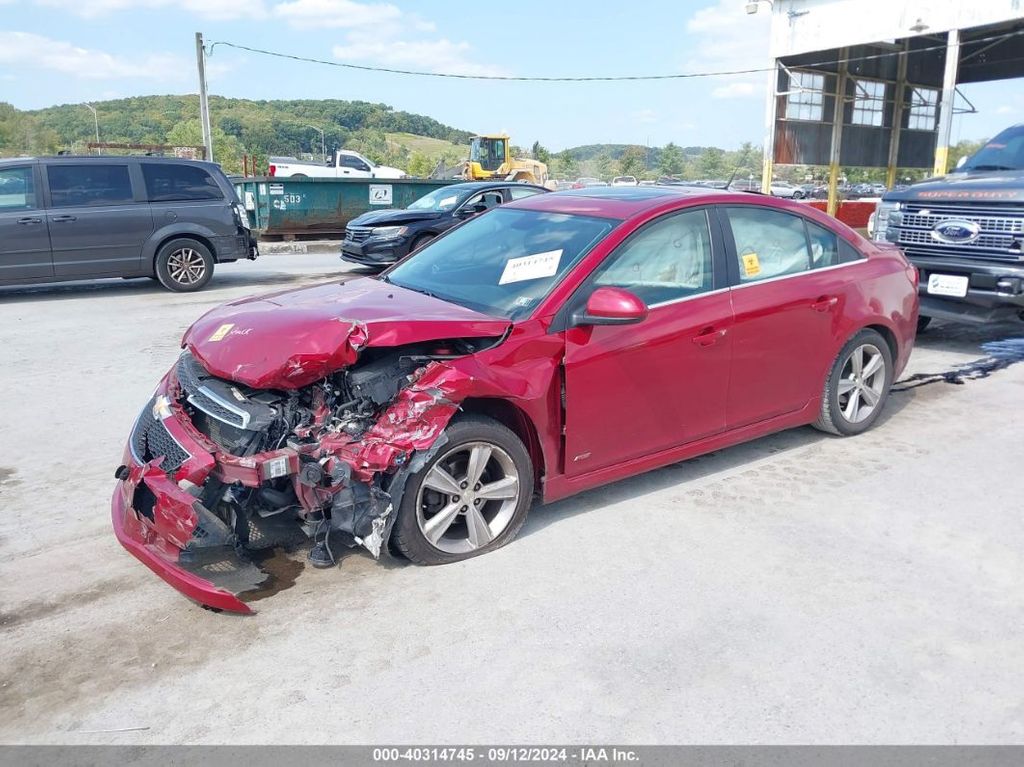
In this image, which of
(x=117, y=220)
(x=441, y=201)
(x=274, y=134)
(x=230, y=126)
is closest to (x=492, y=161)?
(x=441, y=201)

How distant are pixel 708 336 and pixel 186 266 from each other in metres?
9.52

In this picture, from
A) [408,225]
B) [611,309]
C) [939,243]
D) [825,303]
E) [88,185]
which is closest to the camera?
[611,309]

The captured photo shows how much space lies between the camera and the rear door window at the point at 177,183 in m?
11.4

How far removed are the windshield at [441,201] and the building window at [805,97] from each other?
1364 centimetres

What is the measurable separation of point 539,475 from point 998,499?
261cm

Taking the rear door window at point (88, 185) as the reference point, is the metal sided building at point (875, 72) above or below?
above

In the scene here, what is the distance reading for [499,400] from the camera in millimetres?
3865

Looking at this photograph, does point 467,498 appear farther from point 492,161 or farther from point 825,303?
point 492,161

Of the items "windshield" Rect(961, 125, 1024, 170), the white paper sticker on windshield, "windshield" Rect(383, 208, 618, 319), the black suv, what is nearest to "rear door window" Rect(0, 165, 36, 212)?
"windshield" Rect(383, 208, 618, 319)

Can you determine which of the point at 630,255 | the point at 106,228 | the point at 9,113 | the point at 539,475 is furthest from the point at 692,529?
the point at 9,113

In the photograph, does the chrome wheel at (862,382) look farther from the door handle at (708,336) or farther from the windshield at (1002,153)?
the windshield at (1002,153)

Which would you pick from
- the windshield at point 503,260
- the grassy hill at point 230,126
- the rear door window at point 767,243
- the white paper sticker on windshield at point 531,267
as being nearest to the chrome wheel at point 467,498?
the windshield at point 503,260

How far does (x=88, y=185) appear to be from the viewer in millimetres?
11078

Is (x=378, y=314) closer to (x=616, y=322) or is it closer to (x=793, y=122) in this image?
(x=616, y=322)
